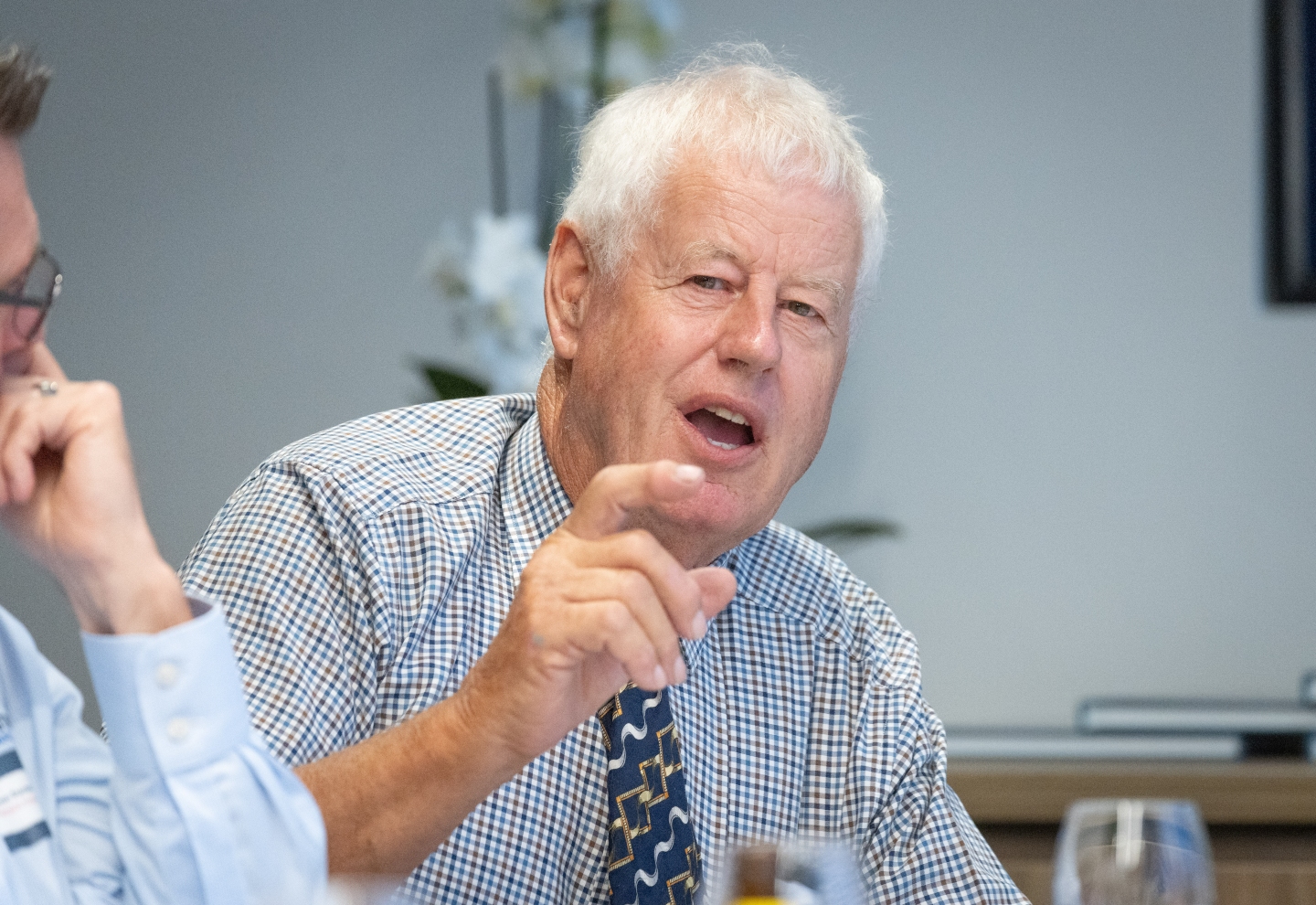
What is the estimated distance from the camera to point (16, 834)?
2.76 feet

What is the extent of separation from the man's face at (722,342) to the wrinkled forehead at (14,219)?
0.59 metres

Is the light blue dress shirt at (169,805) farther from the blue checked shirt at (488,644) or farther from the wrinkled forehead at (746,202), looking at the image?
the wrinkled forehead at (746,202)

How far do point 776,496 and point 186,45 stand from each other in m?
1.80

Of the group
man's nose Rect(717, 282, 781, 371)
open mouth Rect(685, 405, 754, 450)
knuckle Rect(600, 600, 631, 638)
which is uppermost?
man's nose Rect(717, 282, 781, 371)

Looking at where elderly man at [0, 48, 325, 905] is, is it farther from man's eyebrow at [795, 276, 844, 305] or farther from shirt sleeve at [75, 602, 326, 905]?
man's eyebrow at [795, 276, 844, 305]

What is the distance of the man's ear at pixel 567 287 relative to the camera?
142 centimetres

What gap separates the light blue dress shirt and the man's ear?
63 centimetres

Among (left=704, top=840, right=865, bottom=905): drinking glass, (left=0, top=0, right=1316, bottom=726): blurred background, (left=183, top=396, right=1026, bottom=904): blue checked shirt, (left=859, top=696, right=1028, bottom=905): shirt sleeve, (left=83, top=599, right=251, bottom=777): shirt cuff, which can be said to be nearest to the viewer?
(left=704, top=840, right=865, bottom=905): drinking glass

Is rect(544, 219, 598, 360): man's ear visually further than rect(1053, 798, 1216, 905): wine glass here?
Yes

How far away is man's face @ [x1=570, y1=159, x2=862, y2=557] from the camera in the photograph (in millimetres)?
1297

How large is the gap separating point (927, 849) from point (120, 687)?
0.81m

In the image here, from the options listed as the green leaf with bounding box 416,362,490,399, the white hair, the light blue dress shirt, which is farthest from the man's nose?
the green leaf with bounding box 416,362,490,399

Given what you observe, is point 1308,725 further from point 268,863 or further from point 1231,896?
point 268,863

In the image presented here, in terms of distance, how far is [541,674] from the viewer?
922 mm
